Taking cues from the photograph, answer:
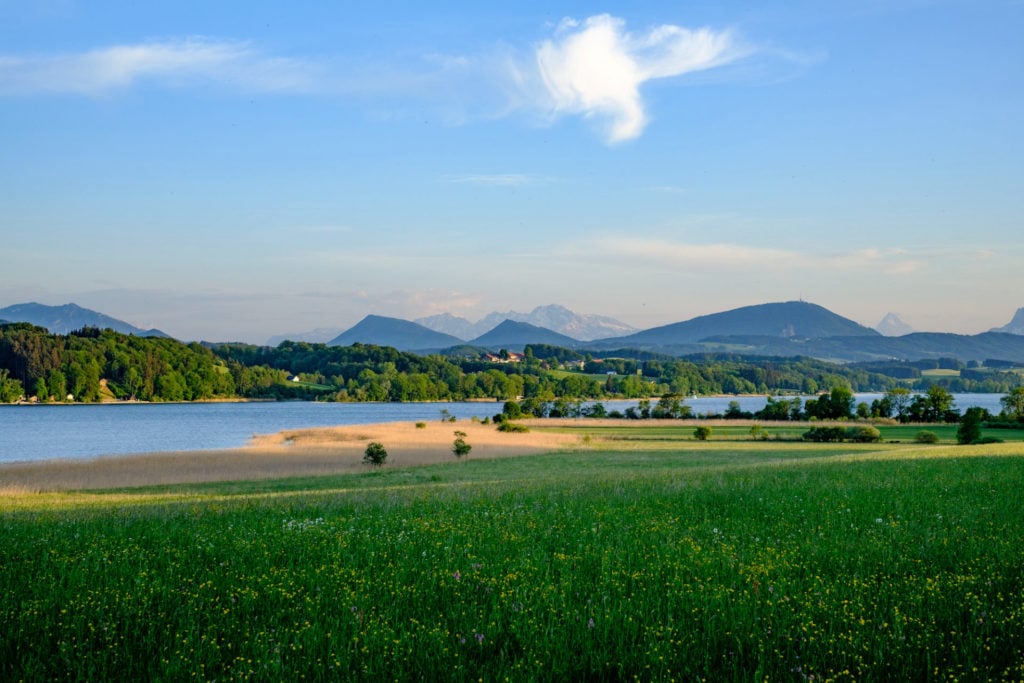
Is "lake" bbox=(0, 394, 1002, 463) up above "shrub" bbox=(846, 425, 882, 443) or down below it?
below

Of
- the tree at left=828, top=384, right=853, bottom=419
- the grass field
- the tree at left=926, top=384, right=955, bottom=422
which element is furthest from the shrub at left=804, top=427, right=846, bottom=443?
the grass field

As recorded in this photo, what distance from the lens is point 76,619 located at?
24.0ft

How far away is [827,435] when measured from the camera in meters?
81.8

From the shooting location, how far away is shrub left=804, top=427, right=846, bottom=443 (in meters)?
80.9

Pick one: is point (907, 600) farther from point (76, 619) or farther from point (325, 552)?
point (76, 619)

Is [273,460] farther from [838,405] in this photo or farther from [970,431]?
[838,405]

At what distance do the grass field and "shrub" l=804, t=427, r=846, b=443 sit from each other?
2806 inches

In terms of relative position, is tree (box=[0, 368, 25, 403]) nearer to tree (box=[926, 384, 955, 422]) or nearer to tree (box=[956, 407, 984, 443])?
tree (box=[926, 384, 955, 422])

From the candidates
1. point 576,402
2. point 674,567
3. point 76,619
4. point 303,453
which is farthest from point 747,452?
point 576,402

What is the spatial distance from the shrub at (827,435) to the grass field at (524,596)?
2806 inches

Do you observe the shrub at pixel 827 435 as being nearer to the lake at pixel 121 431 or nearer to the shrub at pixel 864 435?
the shrub at pixel 864 435

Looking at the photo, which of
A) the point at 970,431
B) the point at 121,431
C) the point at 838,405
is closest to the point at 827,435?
the point at 970,431

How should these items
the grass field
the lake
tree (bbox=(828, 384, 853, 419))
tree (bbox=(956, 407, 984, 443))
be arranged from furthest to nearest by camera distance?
tree (bbox=(828, 384, 853, 419)) < the lake < tree (bbox=(956, 407, 984, 443)) < the grass field

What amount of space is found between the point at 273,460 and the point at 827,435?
56.8 m
